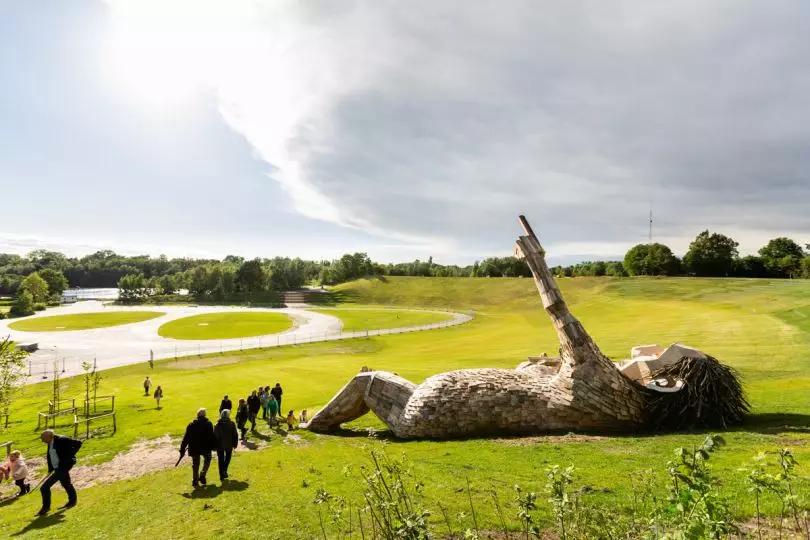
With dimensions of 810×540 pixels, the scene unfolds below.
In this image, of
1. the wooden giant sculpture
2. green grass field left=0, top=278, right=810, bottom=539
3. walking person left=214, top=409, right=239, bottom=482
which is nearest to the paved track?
green grass field left=0, top=278, right=810, bottom=539

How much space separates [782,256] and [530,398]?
464 feet

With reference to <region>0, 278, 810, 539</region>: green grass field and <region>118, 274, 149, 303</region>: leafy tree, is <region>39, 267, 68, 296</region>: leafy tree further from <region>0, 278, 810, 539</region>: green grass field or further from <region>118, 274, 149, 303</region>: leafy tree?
<region>0, 278, 810, 539</region>: green grass field

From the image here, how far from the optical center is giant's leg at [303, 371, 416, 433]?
15.5m

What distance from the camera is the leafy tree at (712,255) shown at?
114688 millimetres

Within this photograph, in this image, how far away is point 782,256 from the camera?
4503 inches

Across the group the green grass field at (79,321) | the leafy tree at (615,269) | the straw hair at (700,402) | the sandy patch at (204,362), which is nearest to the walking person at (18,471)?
the straw hair at (700,402)

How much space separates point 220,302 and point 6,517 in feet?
463

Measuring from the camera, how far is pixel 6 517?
1102 cm

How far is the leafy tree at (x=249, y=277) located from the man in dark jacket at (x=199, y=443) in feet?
492

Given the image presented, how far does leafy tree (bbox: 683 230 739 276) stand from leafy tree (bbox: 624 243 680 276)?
14.1 feet

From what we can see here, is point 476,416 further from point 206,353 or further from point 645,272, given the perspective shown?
point 645,272

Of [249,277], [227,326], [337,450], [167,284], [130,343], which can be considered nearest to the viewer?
[337,450]

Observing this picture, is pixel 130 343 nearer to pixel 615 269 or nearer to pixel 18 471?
pixel 18 471

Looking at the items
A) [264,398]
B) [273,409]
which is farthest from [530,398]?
[264,398]
